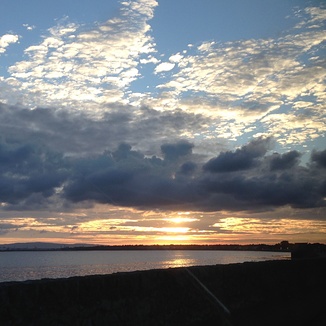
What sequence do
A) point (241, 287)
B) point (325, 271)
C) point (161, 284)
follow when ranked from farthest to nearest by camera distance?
point (325, 271) < point (241, 287) < point (161, 284)

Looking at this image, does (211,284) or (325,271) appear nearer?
(211,284)

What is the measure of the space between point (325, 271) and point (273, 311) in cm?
519

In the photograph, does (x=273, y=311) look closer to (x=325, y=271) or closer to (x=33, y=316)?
(x=325, y=271)

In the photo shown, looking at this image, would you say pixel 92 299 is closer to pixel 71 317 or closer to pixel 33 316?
pixel 71 317

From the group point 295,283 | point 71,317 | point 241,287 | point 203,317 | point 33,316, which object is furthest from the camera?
point 295,283

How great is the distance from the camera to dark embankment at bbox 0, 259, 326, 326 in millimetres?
5676

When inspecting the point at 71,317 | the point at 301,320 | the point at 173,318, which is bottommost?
the point at 301,320

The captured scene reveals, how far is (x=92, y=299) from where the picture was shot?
6.37m

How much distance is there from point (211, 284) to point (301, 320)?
2561 millimetres

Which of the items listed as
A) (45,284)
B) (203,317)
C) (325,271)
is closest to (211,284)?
(203,317)

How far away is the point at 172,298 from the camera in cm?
789

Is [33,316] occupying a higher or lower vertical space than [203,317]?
Result: higher

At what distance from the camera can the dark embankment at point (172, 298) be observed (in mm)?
5676

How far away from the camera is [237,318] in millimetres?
9539
